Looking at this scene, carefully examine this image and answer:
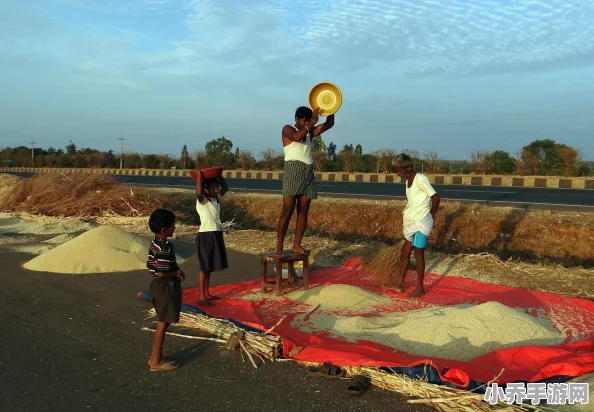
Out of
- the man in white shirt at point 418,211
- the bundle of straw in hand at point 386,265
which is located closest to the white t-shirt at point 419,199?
the man in white shirt at point 418,211

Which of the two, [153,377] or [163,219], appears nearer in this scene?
[153,377]

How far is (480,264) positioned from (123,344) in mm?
4889

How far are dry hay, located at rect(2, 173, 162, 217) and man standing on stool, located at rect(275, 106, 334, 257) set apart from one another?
7930 millimetres

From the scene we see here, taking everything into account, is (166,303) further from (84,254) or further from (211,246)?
(84,254)

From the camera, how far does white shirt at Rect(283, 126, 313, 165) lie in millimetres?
6301

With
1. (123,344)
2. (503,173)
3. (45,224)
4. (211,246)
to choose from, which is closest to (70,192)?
(45,224)

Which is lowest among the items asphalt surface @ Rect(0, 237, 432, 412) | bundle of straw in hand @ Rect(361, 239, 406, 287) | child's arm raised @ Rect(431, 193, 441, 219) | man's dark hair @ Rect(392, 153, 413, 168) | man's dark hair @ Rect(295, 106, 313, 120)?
asphalt surface @ Rect(0, 237, 432, 412)

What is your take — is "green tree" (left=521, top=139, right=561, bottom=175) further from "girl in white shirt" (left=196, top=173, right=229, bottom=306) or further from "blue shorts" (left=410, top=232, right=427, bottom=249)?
"girl in white shirt" (left=196, top=173, right=229, bottom=306)

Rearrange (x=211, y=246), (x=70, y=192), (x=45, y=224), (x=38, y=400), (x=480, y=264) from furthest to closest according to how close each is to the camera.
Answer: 1. (x=70, y=192)
2. (x=45, y=224)
3. (x=480, y=264)
4. (x=211, y=246)
5. (x=38, y=400)

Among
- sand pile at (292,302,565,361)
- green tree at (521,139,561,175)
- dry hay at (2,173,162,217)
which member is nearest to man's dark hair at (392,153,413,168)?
sand pile at (292,302,565,361)

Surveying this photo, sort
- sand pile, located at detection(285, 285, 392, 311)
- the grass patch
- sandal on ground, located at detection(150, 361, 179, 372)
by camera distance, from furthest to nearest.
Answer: the grass patch
sand pile, located at detection(285, 285, 392, 311)
sandal on ground, located at detection(150, 361, 179, 372)

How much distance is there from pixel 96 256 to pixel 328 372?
4.79m

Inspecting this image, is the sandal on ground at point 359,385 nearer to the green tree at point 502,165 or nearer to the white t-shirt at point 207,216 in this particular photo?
the white t-shirt at point 207,216

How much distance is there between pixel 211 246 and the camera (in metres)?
5.76
